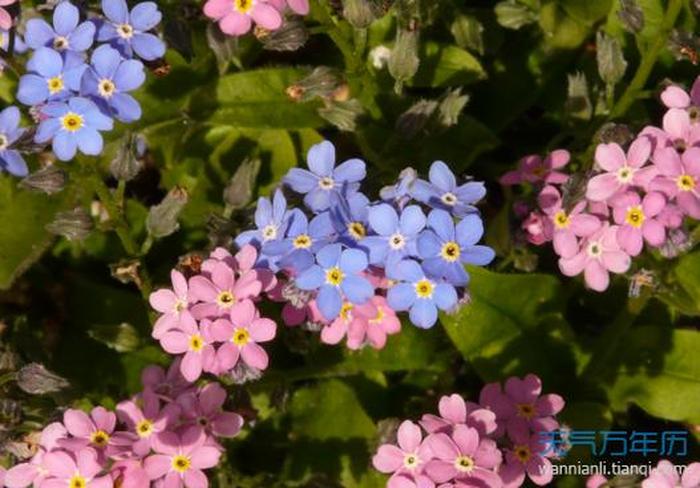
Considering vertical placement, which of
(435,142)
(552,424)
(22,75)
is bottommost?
(552,424)

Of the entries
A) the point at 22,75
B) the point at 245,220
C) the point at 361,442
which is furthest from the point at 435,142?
the point at 22,75

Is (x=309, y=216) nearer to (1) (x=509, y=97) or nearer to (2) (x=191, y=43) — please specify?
(2) (x=191, y=43)

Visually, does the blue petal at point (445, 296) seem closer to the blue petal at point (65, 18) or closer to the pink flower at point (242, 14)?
the pink flower at point (242, 14)

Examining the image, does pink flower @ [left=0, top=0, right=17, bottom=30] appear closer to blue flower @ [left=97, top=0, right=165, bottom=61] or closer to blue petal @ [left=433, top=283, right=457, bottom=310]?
blue flower @ [left=97, top=0, right=165, bottom=61]

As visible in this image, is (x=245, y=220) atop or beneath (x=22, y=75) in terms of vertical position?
beneath

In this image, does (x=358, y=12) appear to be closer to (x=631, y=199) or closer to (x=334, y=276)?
(x=334, y=276)

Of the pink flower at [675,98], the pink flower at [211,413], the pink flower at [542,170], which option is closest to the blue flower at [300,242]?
the pink flower at [211,413]

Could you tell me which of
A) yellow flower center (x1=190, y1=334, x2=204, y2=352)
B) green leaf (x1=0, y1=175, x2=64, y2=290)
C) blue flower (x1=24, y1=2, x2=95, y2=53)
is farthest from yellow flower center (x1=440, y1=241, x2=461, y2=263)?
green leaf (x1=0, y1=175, x2=64, y2=290)
